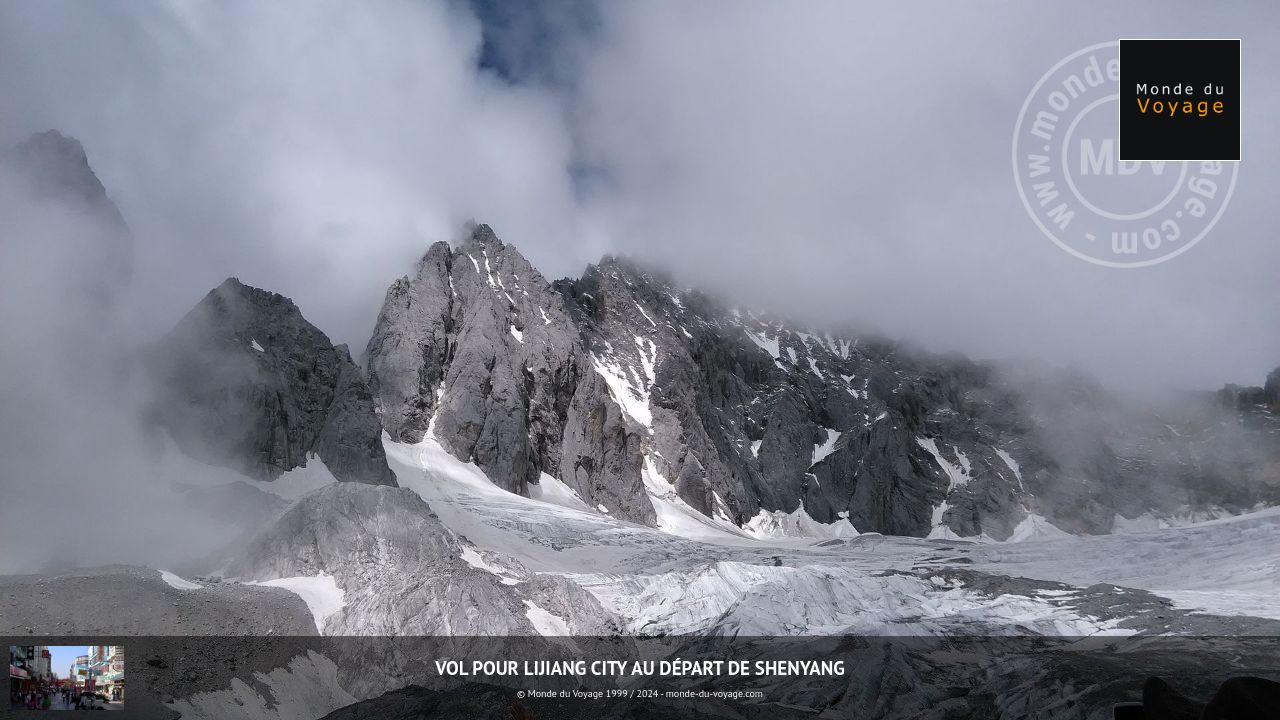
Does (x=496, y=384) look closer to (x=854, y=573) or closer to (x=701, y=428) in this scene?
(x=701, y=428)

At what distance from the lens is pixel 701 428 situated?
159625 mm

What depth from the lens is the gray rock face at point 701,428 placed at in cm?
12481

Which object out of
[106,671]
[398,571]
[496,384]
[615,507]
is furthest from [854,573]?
[496,384]

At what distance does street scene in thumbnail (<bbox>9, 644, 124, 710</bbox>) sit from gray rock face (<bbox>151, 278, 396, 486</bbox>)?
5853 centimetres

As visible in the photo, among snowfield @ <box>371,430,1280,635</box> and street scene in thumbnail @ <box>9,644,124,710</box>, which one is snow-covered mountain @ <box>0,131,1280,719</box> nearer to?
snowfield @ <box>371,430,1280,635</box>

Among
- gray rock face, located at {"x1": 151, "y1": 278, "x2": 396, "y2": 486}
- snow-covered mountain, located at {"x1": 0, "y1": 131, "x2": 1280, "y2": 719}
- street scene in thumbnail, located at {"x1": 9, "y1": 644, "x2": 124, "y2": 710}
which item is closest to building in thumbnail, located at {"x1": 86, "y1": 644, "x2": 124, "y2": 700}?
street scene in thumbnail, located at {"x1": 9, "y1": 644, "x2": 124, "y2": 710}

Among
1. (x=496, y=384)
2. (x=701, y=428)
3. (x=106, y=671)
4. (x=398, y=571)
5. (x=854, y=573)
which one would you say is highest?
(x=496, y=384)

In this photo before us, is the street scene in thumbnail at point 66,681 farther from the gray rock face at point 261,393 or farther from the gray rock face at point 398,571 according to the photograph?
the gray rock face at point 261,393

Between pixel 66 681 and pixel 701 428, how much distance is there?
134 metres

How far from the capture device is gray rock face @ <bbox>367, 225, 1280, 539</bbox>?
125 meters

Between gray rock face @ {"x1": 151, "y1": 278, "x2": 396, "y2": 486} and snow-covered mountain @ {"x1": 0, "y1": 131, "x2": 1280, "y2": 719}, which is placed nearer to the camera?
snow-covered mountain @ {"x1": 0, "y1": 131, "x2": 1280, "y2": 719}

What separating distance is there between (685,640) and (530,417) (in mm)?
74071

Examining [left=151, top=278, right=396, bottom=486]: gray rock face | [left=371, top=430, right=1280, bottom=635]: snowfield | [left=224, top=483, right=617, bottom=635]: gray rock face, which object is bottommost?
[left=371, top=430, right=1280, bottom=635]: snowfield

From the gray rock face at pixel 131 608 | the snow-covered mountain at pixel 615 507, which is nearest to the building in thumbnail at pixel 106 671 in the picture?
→ the snow-covered mountain at pixel 615 507
